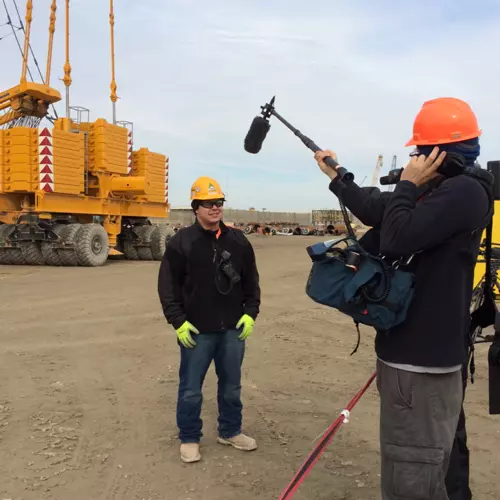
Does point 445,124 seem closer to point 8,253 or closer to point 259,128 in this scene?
point 259,128

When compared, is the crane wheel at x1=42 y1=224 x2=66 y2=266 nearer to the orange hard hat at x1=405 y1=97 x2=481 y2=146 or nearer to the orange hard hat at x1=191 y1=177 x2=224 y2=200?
the orange hard hat at x1=191 y1=177 x2=224 y2=200

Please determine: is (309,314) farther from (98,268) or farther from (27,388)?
(98,268)

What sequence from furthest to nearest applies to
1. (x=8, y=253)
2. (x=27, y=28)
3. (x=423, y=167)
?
(x=27, y=28) < (x=8, y=253) < (x=423, y=167)

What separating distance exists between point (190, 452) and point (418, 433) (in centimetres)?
192

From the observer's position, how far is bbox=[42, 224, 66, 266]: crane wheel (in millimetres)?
15312

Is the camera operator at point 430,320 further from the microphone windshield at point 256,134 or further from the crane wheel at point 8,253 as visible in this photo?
the crane wheel at point 8,253

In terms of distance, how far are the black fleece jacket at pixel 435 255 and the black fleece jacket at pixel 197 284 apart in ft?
5.17

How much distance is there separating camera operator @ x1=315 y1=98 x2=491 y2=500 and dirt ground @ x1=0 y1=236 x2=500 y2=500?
3.94ft

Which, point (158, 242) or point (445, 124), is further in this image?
point (158, 242)

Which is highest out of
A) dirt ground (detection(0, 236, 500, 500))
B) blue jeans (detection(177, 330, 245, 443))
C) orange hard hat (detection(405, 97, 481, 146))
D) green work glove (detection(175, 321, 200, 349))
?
orange hard hat (detection(405, 97, 481, 146))

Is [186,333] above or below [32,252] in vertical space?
above

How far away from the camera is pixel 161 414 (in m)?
4.37

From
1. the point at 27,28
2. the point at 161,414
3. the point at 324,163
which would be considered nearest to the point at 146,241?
the point at 27,28

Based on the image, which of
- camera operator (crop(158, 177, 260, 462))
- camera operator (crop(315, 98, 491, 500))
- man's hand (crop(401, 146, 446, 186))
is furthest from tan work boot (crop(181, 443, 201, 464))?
man's hand (crop(401, 146, 446, 186))
